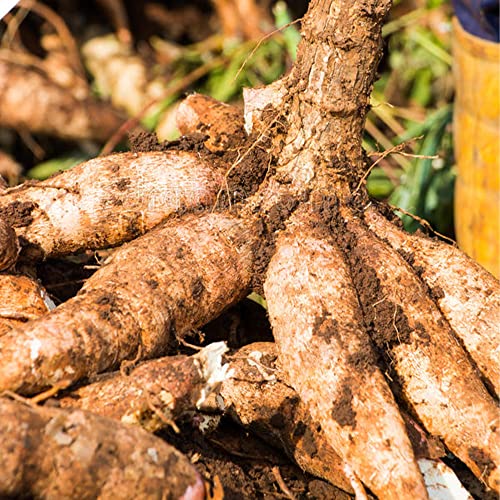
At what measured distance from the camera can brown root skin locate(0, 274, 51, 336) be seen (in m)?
1.72

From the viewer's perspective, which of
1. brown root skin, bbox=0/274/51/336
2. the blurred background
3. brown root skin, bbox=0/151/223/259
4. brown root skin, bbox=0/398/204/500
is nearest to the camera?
brown root skin, bbox=0/398/204/500

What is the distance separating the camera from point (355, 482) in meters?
1.54

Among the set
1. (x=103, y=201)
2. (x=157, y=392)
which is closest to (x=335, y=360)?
(x=157, y=392)

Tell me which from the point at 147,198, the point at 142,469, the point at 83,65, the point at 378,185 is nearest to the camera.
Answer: the point at 142,469

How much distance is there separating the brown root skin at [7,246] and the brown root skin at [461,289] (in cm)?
80

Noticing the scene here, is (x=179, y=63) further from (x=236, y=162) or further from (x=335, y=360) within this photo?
(x=335, y=360)

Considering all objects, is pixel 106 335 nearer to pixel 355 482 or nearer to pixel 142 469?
pixel 142 469

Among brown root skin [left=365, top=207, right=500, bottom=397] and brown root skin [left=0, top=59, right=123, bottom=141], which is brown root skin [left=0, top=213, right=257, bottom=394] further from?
brown root skin [left=0, top=59, right=123, bottom=141]

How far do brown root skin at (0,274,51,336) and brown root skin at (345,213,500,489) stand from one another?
693 millimetres

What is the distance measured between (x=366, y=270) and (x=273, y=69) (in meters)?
2.41

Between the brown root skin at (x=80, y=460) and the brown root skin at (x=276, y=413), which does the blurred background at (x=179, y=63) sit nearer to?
the brown root skin at (x=276, y=413)

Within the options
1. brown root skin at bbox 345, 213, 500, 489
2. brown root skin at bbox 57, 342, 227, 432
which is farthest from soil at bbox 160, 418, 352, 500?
brown root skin at bbox 345, 213, 500, 489

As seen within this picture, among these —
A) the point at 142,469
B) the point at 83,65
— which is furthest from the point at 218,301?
the point at 83,65

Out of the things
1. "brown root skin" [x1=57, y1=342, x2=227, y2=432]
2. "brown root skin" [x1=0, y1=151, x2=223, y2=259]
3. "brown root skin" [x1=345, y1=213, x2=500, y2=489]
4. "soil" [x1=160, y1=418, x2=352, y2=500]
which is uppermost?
"brown root skin" [x1=0, y1=151, x2=223, y2=259]
